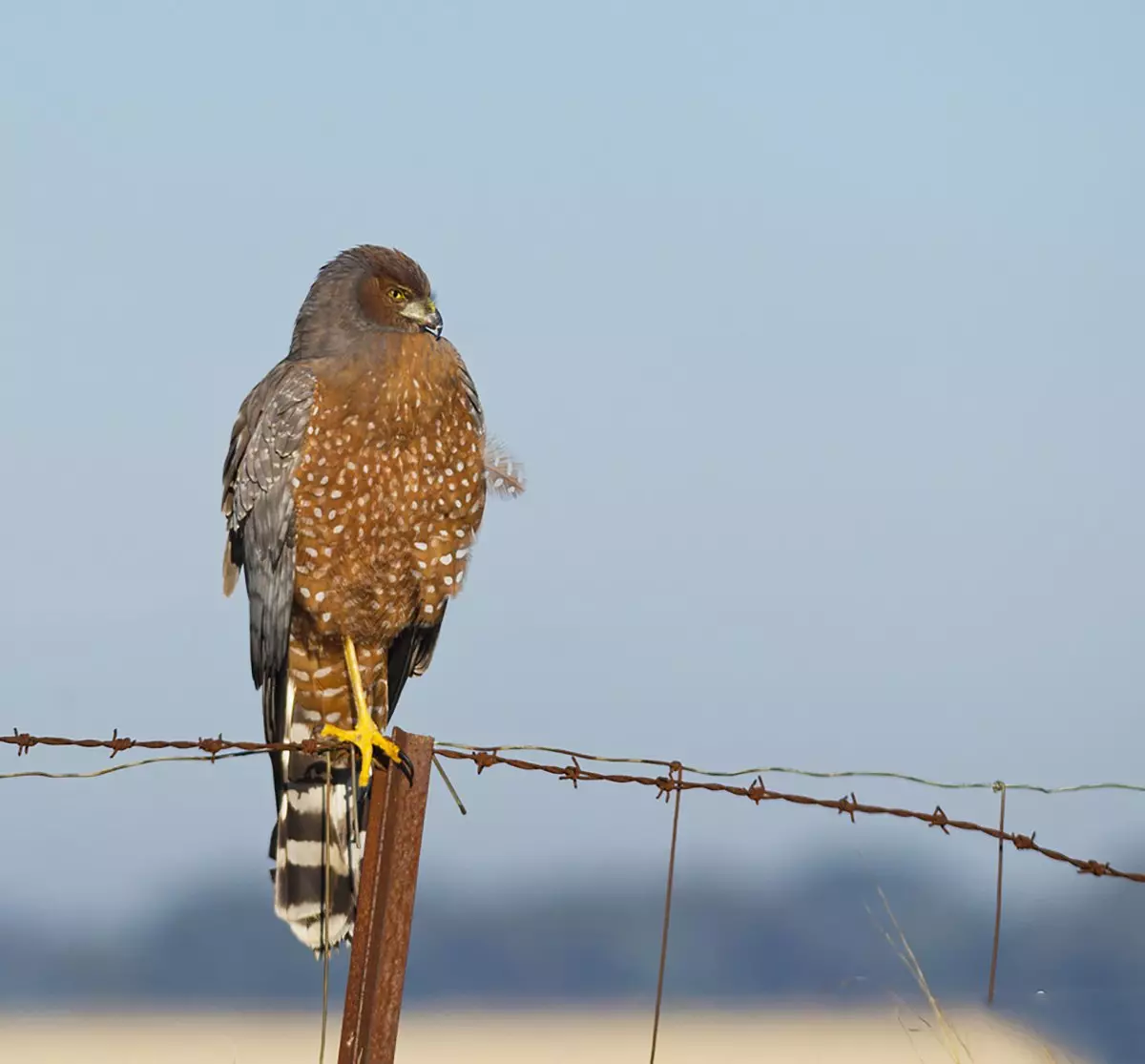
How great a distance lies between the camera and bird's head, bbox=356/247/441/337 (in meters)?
6.02

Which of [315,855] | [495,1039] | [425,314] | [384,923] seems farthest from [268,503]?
[495,1039]

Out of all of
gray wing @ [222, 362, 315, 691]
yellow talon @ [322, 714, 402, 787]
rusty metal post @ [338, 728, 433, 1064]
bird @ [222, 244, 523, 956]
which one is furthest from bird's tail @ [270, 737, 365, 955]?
rusty metal post @ [338, 728, 433, 1064]

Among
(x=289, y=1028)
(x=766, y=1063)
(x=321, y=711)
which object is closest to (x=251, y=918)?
(x=289, y=1028)

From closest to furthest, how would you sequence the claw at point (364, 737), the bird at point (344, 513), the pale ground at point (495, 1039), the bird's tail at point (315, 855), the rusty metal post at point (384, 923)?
the rusty metal post at point (384, 923)
the claw at point (364, 737)
the bird's tail at point (315, 855)
the bird at point (344, 513)
the pale ground at point (495, 1039)

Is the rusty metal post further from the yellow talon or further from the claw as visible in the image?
the yellow talon

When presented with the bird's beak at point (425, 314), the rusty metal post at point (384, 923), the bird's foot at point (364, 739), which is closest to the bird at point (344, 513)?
the bird's beak at point (425, 314)

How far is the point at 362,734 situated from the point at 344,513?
1030 millimetres

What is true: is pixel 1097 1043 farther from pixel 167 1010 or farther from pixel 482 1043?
pixel 167 1010

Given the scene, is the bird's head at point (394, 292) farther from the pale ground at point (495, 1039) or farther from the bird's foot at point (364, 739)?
the pale ground at point (495, 1039)

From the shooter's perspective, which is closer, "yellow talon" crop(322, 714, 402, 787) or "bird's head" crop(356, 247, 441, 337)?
"yellow talon" crop(322, 714, 402, 787)

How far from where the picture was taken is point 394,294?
6.06 m

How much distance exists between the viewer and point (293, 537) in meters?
5.70

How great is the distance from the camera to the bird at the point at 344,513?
5.64 m

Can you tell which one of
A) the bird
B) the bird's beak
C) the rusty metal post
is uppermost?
the bird's beak
